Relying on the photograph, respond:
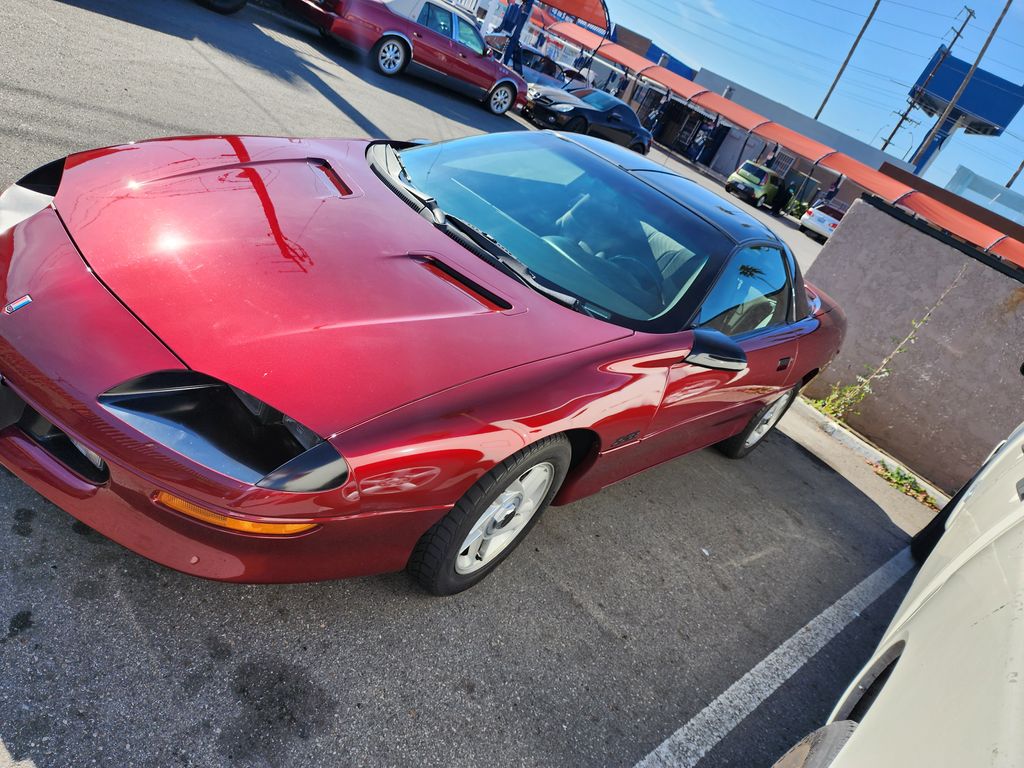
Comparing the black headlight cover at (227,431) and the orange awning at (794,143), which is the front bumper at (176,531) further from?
the orange awning at (794,143)

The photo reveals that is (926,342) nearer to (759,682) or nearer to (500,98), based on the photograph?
(759,682)

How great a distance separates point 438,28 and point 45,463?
11727 millimetres

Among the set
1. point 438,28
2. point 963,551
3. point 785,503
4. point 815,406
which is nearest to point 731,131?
point 438,28

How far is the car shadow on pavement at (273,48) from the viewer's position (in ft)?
25.8

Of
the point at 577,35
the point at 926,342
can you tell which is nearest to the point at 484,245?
the point at 926,342

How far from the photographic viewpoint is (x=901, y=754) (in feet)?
4.52

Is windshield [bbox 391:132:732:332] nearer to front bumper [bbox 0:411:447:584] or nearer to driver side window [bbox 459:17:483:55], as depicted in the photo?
front bumper [bbox 0:411:447:584]

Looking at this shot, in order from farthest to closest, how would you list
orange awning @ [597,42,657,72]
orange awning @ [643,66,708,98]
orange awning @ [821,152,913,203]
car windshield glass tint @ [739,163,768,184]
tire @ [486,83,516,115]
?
orange awning @ [597,42,657,72] → orange awning @ [643,66,708,98] → orange awning @ [821,152,913,203] → car windshield glass tint @ [739,163,768,184] → tire @ [486,83,516,115]

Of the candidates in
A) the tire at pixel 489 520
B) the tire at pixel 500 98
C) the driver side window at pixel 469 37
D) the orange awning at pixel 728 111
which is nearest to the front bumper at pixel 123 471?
the tire at pixel 489 520

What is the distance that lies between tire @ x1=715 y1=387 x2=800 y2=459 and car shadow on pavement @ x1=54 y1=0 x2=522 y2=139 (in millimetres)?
5433

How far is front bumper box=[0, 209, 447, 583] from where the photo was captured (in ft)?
5.65

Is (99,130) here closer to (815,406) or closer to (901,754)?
(901,754)

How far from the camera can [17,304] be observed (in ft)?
6.27

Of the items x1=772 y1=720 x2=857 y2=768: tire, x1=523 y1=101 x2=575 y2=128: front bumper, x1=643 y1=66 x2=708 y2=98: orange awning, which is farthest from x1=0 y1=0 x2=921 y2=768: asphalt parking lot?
→ x1=643 y1=66 x2=708 y2=98: orange awning
